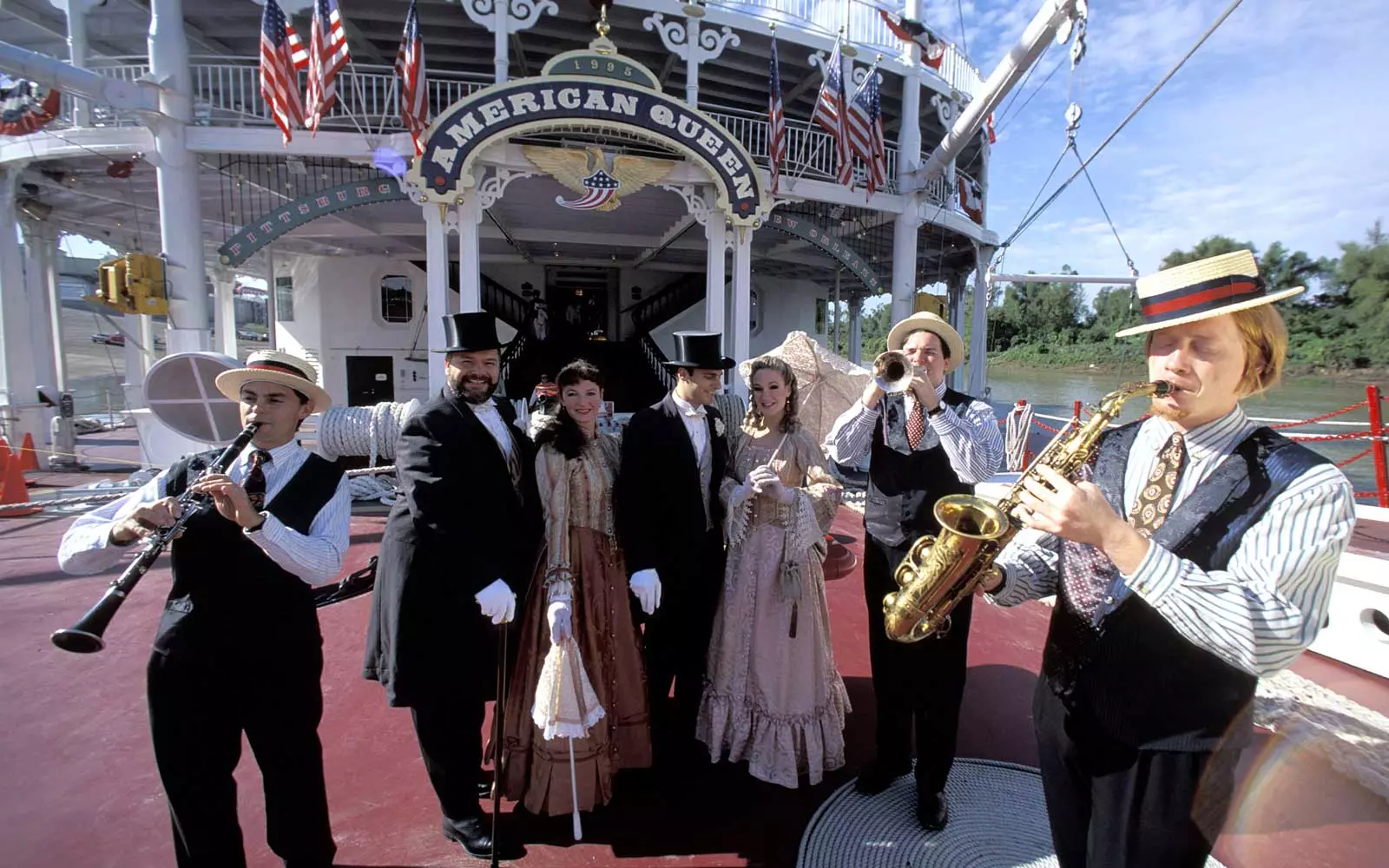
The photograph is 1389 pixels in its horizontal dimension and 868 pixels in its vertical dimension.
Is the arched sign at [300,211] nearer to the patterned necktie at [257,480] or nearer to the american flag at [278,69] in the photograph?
the american flag at [278,69]

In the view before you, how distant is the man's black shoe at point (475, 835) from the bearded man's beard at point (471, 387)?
1.70 m

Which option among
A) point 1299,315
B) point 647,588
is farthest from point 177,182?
point 1299,315

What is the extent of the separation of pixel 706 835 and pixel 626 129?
7780 mm

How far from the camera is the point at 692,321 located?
16.5 metres

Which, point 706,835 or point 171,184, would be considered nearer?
point 706,835

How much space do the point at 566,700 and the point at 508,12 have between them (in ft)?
31.5

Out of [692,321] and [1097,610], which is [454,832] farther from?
[692,321]

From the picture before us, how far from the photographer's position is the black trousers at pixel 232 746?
1947 mm

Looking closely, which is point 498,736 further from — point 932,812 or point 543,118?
point 543,118

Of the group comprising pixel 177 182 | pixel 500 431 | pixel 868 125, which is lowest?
pixel 500 431

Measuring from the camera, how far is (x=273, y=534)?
6.21 feet

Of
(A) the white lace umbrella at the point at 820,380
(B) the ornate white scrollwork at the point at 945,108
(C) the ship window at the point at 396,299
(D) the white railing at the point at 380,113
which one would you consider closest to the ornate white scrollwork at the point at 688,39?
(D) the white railing at the point at 380,113

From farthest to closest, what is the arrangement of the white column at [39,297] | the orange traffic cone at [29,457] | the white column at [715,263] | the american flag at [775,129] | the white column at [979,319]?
the white column at [979,319], the white column at [39,297], the orange traffic cone at [29,457], the white column at [715,263], the american flag at [775,129]

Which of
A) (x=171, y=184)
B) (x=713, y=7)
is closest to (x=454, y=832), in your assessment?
(x=171, y=184)
